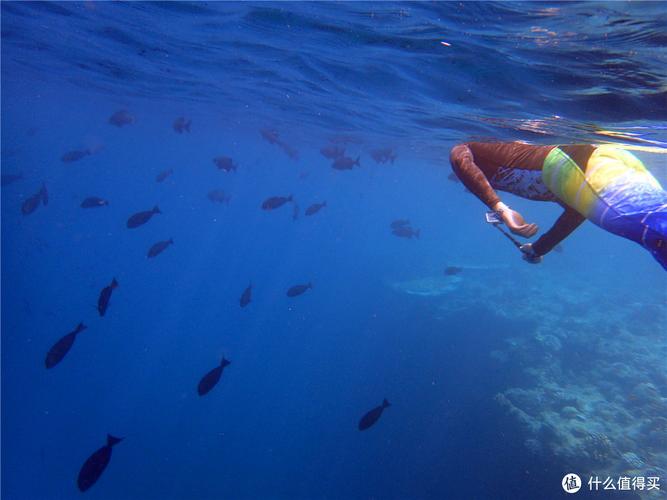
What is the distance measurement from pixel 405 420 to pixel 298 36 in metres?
13.4

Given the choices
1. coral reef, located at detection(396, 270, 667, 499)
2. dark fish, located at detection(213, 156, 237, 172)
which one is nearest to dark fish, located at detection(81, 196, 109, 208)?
dark fish, located at detection(213, 156, 237, 172)

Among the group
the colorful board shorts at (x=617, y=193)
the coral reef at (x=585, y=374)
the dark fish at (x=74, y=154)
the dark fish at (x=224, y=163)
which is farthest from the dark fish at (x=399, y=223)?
the colorful board shorts at (x=617, y=193)

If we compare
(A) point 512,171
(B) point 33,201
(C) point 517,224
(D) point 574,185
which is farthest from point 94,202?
(D) point 574,185

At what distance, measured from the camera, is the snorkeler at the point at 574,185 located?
9.19ft

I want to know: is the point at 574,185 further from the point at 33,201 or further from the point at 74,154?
the point at 74,154

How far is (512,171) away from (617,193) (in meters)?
1.36

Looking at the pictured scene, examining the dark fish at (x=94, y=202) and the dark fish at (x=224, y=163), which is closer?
the dark fish at (x=94, y=202)

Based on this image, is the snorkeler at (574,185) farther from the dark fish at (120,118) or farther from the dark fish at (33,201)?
the dark fish at (120,118)

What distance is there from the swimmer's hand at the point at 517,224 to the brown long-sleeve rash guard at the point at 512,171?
0.29 m

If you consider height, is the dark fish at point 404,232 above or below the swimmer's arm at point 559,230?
below

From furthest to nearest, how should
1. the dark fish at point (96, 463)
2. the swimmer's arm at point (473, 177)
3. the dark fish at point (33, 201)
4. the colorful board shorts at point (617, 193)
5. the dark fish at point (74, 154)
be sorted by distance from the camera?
the dark fish at point (74, 154) < the dark fish at point (33, 201) < the dark fish at point (96, 463) < the swimmer's arm at point (473, 177) < the colorful board shorts at point (617, 193)

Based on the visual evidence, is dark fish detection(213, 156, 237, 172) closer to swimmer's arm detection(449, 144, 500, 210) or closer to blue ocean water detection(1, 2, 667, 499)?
blue ocean water detection(1, 2, 667, 499)

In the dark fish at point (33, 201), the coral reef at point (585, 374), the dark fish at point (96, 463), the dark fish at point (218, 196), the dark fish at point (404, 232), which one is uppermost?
the dark fish at point (33, 201)

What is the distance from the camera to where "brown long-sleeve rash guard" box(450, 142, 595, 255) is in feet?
12.5
